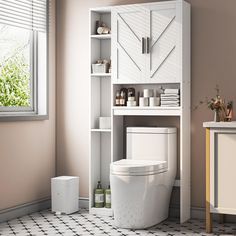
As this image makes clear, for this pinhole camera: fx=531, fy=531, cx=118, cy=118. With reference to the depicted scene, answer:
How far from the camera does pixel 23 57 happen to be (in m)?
5.46

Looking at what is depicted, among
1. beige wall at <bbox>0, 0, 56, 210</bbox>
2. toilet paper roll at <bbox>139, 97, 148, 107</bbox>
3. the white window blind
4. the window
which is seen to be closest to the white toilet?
toilet paper roll at <bbox>139, 97, 148, 107</bbox>

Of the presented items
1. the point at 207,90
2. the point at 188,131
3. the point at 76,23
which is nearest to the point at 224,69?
the point at 207,90

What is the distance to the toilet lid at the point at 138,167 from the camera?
14.9 ft

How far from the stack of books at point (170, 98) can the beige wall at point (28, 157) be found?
4.50 feet

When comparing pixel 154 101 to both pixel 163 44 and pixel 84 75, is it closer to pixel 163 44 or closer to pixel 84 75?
pixel 163 44

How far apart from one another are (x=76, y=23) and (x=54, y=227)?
218cm

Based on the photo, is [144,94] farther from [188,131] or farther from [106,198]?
[106,198]

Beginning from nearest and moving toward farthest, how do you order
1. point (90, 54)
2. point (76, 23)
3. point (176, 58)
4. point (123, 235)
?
1. point (123, 235)
2. point (176, 58)
3. point (90, 54)
4. point (76, 23)

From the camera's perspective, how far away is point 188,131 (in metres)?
5.02

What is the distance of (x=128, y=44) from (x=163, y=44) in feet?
1.16

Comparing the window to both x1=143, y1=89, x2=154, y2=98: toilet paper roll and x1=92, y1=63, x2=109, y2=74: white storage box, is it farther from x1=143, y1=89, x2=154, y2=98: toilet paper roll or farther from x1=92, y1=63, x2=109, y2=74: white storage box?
x1=143, y1=89, x2=154, y2=98: toilet paper roll

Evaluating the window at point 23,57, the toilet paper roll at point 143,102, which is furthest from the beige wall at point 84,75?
the toilet paper roll at point 143,102

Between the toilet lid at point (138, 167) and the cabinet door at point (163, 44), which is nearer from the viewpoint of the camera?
the toilet lid at point (138, 167)

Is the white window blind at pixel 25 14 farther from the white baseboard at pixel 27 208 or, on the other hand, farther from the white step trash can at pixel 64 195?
the white baseboard at pixel 27 208
